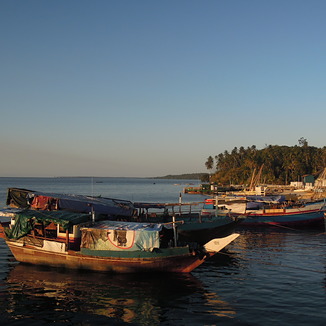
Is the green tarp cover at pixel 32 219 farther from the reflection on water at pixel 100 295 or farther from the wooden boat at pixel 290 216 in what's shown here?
the wooden boat at pixel 290 216

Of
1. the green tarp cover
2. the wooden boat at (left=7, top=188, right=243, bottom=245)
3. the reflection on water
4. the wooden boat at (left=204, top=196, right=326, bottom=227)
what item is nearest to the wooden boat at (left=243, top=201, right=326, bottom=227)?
the wooden boat at (left=204, top=196, right=326, bottom=227)

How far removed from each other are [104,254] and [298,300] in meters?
11.0

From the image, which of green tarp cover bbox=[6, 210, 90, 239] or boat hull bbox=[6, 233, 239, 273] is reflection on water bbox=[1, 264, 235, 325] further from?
green tarp cover bbox=[6, 210, 90, 239]

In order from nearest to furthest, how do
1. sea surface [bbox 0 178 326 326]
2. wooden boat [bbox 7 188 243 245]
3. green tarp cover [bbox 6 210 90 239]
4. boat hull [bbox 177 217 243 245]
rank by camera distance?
sea surface [bbox 0 178 326 326] → green tarp cover [bbox 6 210 90 239] → wooden boat [bbox 7 188 243 245] → boat hull [bbox 177 217 243 245]

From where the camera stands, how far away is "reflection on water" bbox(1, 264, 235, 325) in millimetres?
15602

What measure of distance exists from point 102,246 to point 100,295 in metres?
3.61

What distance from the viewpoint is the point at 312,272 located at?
2191cm

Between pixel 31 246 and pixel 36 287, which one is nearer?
pixel 36 287

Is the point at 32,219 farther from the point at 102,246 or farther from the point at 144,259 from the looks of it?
the point at 144,259

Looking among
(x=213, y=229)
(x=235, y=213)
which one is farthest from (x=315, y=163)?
(x=213, y=229)

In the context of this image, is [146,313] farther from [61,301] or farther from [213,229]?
[213,229]

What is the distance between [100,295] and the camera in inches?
699

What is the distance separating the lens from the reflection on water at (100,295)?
15602 millimetres

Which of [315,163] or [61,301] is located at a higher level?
[315,163]
